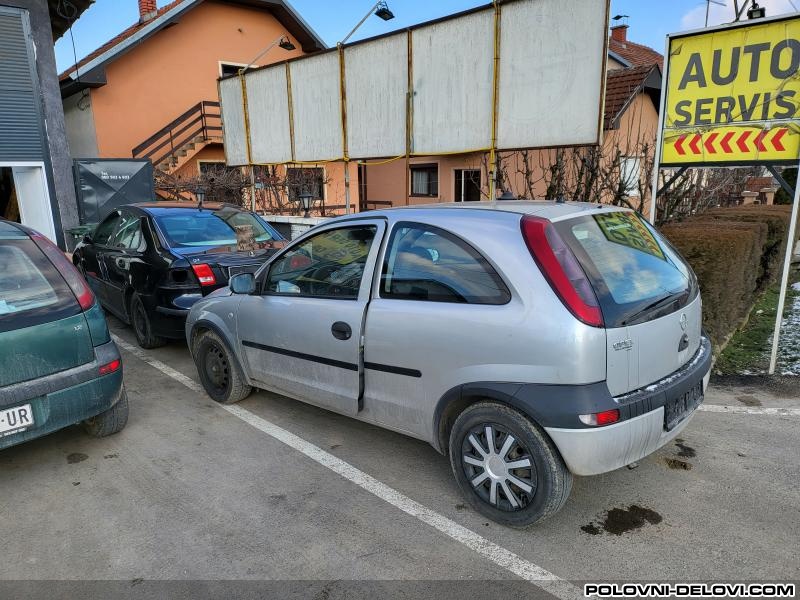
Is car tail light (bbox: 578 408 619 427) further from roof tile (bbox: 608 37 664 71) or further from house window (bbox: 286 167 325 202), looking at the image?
roof tile (bbox: 608 37 664 71)

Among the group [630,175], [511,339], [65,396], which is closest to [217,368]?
[65,396]

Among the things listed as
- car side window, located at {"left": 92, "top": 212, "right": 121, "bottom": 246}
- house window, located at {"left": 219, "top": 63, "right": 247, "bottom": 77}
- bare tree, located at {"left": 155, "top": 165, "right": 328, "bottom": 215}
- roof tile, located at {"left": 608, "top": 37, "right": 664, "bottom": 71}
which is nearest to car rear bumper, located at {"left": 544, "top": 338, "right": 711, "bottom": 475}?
car side window, located at {"left": 92, "top": 212, "right": 121, "bottom": 246}

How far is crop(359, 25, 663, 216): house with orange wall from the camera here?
964cm

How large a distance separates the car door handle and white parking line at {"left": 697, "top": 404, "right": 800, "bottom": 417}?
2887mm

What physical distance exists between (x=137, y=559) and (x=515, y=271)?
234 cm

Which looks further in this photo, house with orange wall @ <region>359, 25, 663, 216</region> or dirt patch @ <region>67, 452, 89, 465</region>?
house with orange wall @ <region>359, 25, 663, 216</region>

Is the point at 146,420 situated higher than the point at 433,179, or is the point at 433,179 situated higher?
the point at 433,179

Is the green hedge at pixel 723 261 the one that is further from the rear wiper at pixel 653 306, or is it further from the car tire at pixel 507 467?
the car tire at pixel 507 467

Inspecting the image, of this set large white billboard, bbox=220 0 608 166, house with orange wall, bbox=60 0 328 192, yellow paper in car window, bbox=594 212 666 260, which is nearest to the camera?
yellow paper in car window, bbox=594 212 666 260

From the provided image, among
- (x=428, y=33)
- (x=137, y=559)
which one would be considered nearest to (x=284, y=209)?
(x=428, y=33)

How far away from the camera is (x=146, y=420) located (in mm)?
4230

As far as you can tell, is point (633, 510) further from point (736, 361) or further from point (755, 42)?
point (755, 42)

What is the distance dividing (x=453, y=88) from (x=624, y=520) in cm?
576

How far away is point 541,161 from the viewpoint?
340 inches
